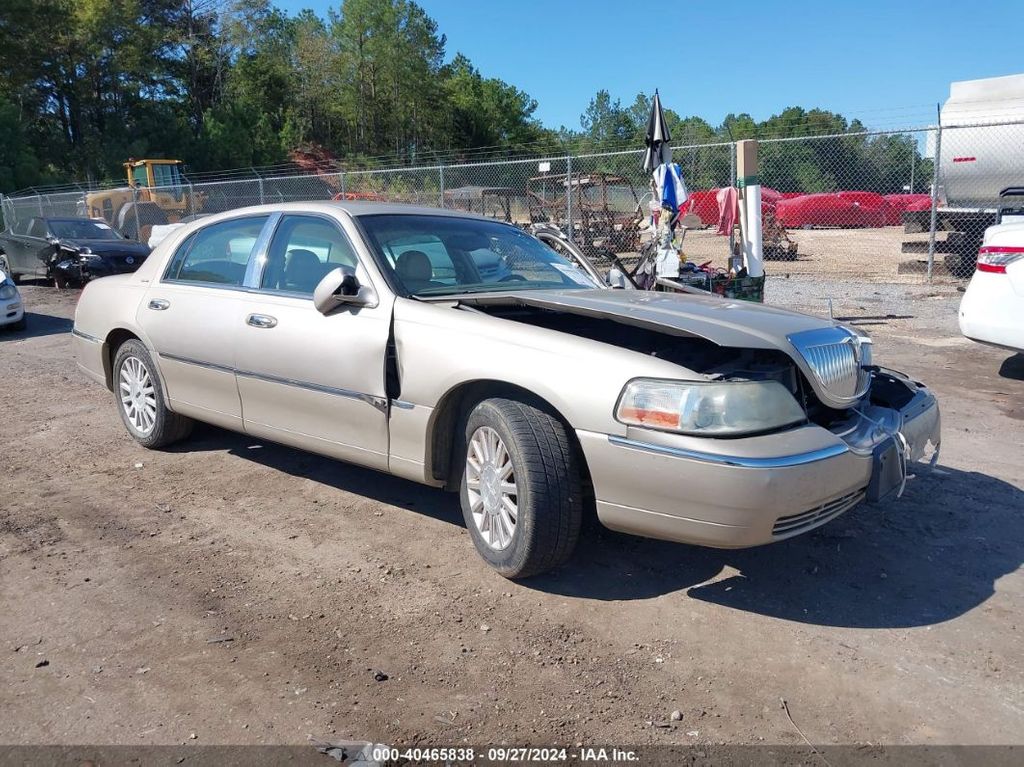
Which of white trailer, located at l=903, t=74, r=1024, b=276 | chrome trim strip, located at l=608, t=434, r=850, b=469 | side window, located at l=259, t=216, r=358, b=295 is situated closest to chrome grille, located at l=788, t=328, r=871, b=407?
chrome trim strip, located at l=608, t=434, r=850, b=469

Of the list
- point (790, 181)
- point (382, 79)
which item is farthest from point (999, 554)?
point (382, 79)

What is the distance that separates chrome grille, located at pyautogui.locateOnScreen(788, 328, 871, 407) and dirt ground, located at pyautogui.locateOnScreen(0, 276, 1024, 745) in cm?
78

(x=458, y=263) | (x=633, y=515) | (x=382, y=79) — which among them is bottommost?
(x=633, y=515)

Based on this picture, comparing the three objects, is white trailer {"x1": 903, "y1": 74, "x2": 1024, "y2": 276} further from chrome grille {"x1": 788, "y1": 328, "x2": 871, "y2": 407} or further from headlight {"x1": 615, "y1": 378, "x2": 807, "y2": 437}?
headlight {"x1": 615, "y1": 378, "x2": 807, "y2": 437}

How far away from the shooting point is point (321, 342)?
4098 mm

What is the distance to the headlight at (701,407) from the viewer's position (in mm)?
3008

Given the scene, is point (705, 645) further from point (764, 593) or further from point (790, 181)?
point (790, 181)

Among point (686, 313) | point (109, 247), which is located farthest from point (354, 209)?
point (109, 247)

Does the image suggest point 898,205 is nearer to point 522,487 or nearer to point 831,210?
point 831,210

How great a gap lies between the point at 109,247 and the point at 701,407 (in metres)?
14.4

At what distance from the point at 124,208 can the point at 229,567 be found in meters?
20.9

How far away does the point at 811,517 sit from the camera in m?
3.16

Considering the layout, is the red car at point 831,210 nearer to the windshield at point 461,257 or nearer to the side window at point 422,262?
the windshield at point 461,257

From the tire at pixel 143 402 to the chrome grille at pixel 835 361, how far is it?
12.5 feet
